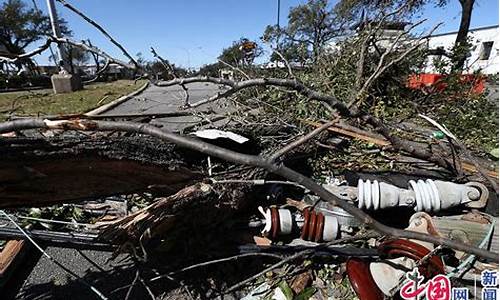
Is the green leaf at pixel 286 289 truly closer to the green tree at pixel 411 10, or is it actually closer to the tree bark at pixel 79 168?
the tree bark at pixel 79 168

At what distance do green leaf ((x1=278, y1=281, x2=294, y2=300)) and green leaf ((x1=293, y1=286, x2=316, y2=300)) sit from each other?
40 mm

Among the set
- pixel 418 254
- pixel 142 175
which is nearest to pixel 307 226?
pixel 418 254

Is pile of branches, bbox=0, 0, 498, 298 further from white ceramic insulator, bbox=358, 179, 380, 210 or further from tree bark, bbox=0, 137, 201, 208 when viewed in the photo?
white ceramic insulator, bbox=358, 179, 380, 210

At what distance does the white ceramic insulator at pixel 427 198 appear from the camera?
6.69 feet

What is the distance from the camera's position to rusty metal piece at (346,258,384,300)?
1682 mm

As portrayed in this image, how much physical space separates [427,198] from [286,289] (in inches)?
45.1

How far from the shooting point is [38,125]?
0.79 meters

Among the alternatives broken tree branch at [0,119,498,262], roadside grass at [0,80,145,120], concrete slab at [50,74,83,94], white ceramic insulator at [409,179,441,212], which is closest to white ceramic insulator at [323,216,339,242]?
white ceramic insulator at [409,179,441,212]

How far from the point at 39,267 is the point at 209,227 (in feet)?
4.07

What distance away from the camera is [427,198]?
81.4 inches

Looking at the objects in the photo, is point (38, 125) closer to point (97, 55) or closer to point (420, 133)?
point (97, 55)

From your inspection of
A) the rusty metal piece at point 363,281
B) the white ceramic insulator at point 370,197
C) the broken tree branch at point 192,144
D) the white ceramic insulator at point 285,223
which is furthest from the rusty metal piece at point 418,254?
the broken tree branch at point 192,144

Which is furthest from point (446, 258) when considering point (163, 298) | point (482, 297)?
point (163, 298)

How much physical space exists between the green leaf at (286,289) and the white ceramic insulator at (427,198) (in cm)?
107
